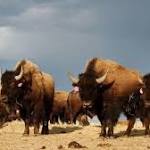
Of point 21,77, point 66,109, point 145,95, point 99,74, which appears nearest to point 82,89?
point 99,74

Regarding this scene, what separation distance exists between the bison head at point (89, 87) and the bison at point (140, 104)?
1611 mm

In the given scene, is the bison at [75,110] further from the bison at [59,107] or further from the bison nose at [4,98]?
the bison nose at [4,98]

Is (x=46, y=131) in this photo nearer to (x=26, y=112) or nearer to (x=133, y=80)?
(x=26, y=112)

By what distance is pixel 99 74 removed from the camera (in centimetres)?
2664

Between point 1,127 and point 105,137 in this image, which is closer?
point 105,137

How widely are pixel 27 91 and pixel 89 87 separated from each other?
15.9 ft

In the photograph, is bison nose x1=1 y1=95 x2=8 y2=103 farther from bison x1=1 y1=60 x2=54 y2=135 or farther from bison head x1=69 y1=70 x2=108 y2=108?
bison head x1=69 y1=70 x2=108 y2=108

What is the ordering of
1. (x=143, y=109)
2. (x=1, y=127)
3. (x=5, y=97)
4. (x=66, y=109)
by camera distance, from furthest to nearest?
(x=66, y=109) < (x=1, y=127) < (x=5, y=97) < (x=143, y=109)

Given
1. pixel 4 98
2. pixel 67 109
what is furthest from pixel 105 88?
pixel 67 109

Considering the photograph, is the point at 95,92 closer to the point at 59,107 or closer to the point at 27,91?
the point at 27,91

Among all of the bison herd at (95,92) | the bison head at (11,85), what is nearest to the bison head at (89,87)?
the bison herd at (95,92)

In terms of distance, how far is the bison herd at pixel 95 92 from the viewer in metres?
26.1

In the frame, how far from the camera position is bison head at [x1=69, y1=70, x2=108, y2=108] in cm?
2594

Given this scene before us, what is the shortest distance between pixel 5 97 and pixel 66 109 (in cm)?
2284
